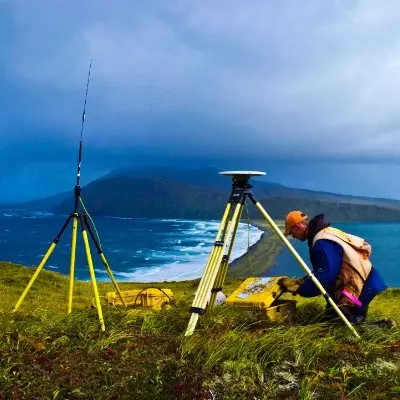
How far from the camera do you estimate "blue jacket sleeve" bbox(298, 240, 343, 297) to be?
941cm

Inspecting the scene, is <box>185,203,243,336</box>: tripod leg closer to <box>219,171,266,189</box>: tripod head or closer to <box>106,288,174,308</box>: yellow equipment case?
<box>219,171,266,189</box>: tripod head

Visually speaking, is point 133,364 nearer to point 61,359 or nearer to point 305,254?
point 61,359

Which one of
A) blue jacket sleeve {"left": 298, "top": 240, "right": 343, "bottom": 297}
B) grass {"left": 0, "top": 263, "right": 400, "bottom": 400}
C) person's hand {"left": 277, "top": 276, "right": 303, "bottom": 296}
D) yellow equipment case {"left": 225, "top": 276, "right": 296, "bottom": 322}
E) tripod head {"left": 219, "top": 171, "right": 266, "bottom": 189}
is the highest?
tripod head {"left": 219, "top": 171, "right": 266, "bottom": 189}

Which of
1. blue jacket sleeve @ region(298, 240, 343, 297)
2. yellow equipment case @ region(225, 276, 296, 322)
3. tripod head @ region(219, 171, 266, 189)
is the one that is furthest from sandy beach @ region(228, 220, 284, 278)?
tripod head @ region(219, 171, 266, 189)

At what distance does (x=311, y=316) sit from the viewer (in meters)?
10.5

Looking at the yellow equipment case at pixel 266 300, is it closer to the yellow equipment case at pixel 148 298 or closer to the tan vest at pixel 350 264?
the tan vest at pixel 350 264

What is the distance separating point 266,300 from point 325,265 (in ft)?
4.41

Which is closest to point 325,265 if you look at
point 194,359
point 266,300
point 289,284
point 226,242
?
point 289,284

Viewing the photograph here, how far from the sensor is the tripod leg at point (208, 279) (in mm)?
8875

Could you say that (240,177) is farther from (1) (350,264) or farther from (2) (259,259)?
(2) (259,259)

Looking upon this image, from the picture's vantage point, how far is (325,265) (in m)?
9.45

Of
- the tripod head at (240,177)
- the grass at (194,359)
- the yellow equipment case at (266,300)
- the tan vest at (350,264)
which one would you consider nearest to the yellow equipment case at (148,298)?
the yellow equipment case at (266,300)

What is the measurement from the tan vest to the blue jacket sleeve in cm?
12

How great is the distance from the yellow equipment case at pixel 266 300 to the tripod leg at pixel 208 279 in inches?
37.3
